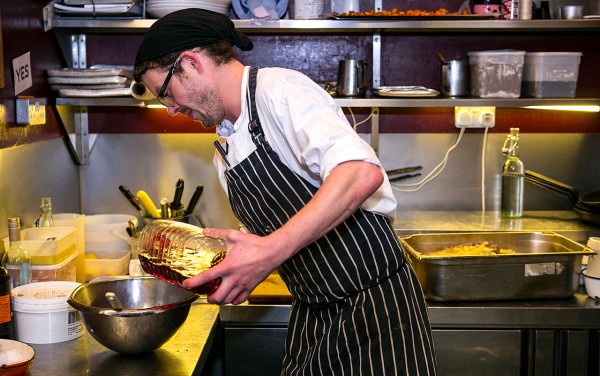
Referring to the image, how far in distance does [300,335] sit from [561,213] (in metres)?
1.81

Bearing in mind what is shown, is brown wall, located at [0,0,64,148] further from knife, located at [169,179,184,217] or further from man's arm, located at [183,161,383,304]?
man's arm, located at [183,161,383,304]

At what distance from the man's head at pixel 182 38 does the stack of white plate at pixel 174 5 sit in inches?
47.5

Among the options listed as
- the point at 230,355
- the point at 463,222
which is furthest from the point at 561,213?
the point at 230,355

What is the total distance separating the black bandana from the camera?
1.85m

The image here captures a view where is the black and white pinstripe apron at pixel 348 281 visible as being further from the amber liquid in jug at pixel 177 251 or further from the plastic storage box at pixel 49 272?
the plastic storage box at pixel 49 272

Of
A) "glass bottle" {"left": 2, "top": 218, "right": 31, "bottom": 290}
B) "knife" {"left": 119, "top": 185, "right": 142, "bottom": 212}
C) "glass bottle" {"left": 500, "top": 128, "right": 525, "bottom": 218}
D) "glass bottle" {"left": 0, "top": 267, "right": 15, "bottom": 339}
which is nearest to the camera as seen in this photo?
"glass bottle" {"left": 0, "top": 267, "right": 15, "bottom": 339}

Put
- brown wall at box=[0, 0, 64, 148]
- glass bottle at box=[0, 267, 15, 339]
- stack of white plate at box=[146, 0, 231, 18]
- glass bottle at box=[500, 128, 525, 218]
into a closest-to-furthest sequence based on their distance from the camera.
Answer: glass bottle at box=[0, 267, 15, 339] < brown wall at box=[0, 0, 64, 148] < stack of white plate at box=[146, 0, 231, 18] < glass bottle at box=[500, 128, 525, 218]

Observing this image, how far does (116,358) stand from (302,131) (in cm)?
95

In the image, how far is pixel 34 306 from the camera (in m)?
2.22

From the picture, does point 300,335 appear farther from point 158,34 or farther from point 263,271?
point 158,34

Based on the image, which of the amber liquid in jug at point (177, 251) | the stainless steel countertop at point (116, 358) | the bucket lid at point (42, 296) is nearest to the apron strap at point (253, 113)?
the amber liquid in jug at point (177, 251)

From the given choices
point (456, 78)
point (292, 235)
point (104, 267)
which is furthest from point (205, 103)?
point (456, 78)

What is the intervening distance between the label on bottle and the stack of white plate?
142cm

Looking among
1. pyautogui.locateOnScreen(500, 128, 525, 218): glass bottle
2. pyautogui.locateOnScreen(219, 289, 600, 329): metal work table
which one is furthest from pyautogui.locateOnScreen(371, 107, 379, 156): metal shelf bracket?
pyautogui.locateOnScreen(219, 289, 600, 329): metal work table
